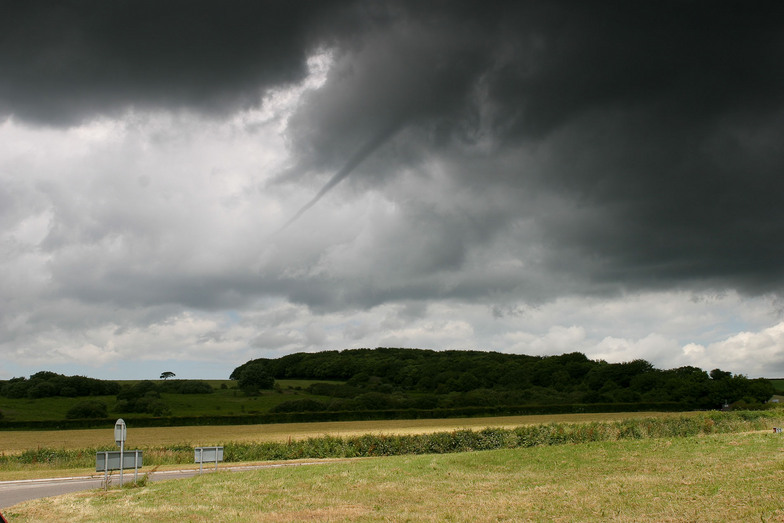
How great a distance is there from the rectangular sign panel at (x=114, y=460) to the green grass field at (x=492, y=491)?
1.30 metres

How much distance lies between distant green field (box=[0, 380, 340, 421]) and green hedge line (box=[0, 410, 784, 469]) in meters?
39.6

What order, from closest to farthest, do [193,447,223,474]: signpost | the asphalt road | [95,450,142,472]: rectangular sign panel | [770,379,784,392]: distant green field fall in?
the asphalt road
[95,450,142,472]: rectangular sign panel
[193,447,223,474]: signpost
[770,379,784,392]: distant green field

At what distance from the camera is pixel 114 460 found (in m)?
23.0

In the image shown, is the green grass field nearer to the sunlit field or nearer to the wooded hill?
the sunlit field

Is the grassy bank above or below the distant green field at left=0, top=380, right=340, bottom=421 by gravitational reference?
below

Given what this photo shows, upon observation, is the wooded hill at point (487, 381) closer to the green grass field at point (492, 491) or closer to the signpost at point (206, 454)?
the signpost at point (206, 454)

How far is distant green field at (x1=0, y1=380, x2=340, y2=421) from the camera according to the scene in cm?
8075

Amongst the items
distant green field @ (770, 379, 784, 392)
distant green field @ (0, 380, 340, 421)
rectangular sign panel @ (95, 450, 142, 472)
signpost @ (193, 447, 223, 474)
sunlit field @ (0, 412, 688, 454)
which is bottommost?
distant green field @ (770, 379, 784, 392)

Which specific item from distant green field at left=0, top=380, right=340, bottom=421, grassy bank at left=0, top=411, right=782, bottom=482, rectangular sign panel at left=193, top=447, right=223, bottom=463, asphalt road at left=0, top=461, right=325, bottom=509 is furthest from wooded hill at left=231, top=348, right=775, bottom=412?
rectangular sign panel at left=193, top=447, right=223, bottom=463

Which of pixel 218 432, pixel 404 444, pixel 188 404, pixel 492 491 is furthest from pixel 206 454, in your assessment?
pixel 188 404

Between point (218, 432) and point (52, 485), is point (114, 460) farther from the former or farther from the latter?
point (218, 432)

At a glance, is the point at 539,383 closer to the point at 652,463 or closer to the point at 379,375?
the point at 379,375

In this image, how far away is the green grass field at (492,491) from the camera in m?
15.5

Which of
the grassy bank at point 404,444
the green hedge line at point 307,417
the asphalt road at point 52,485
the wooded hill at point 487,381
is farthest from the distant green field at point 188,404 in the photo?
the asphalt road at point 52,485
